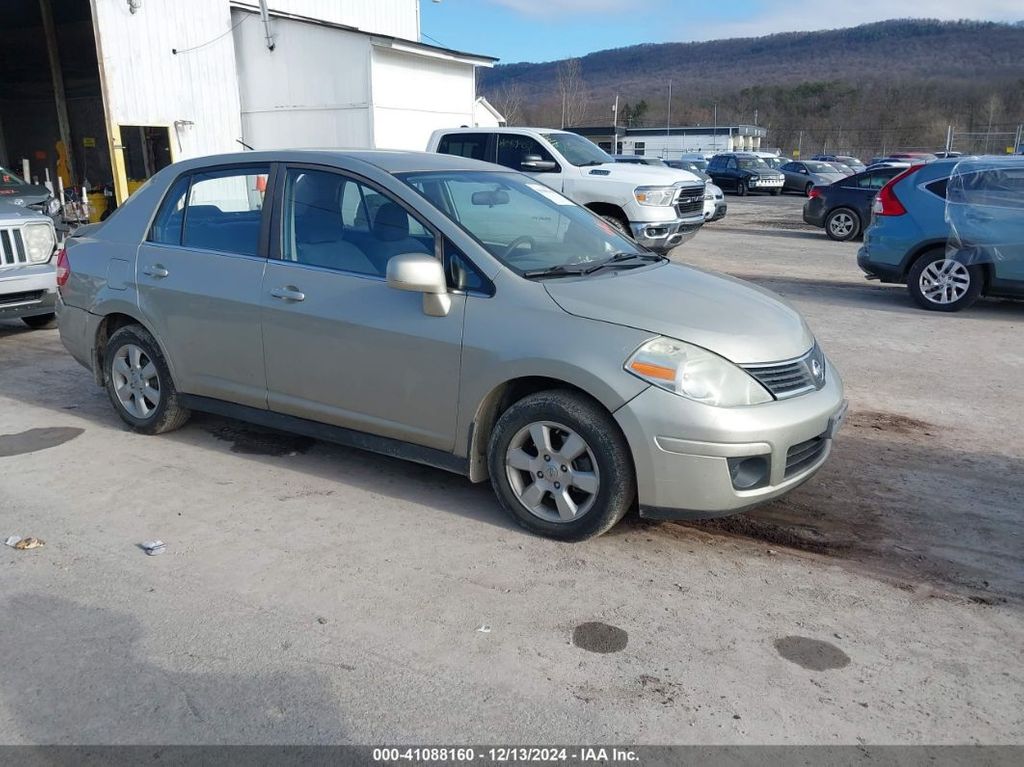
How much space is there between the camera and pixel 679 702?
2896 mm

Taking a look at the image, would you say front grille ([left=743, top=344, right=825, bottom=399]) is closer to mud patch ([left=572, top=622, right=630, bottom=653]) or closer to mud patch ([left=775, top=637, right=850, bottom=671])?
mud patch ([left=775, top=637, right=850, bottom=671])

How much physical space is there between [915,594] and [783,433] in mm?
879

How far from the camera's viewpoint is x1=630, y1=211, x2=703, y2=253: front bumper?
38.0 ft

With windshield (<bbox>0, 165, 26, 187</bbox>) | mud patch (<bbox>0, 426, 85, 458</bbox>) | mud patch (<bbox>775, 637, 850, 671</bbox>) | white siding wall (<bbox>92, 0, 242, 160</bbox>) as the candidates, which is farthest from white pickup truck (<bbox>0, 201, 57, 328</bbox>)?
white siding wall (<bbox>92, 0, 242, 160</bbox>)

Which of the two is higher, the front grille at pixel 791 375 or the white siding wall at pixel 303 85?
the white siding wall at pixel 303 85

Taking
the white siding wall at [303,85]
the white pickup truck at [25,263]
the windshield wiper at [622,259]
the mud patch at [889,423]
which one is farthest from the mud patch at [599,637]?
the white siding wall at [303,85]

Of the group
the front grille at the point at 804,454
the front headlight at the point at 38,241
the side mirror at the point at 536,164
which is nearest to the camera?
the front grille at the point at 804,454

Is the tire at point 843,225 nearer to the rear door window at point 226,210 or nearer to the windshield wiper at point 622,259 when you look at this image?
the windshield wiper at point 622,259

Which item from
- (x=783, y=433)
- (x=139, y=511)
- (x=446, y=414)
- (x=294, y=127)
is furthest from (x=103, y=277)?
(x=294, y=127)

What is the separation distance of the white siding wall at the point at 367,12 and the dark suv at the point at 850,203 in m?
12.4

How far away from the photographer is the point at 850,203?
17.6 m

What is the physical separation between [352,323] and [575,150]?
9.04 m

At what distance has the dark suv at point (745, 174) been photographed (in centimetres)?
3462

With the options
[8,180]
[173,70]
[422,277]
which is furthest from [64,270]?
[173,70]
